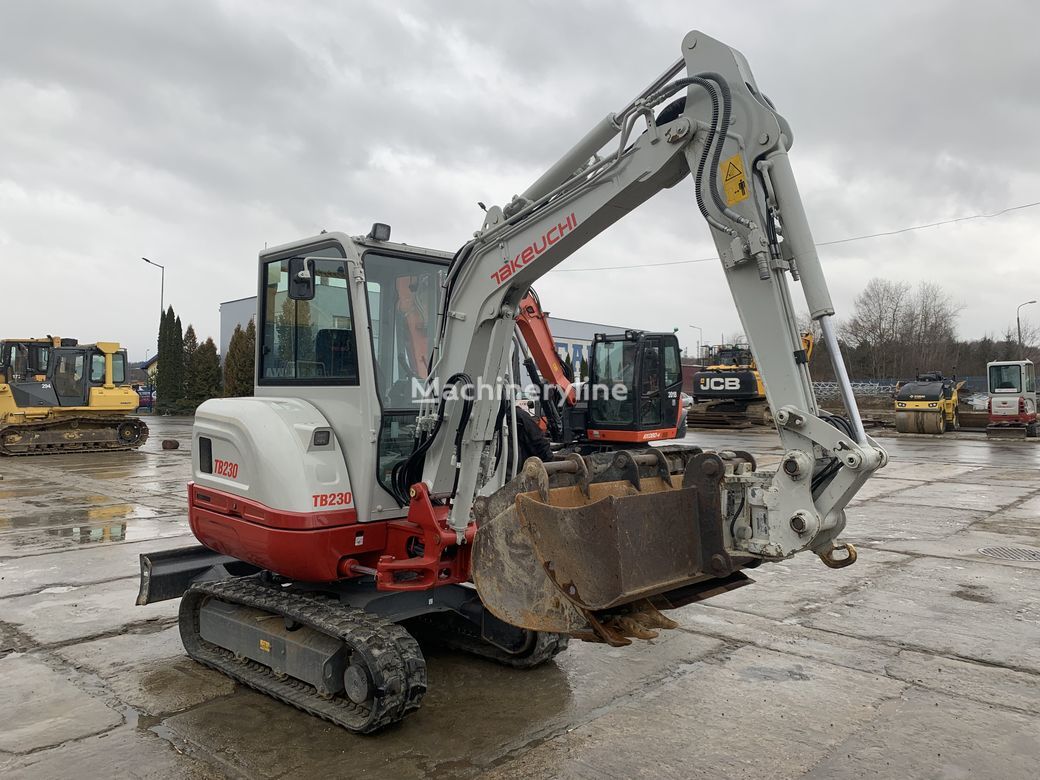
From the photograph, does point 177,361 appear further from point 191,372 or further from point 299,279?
point 299,279

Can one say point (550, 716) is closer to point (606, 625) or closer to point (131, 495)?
point (606, 625)

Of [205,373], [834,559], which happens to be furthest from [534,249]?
[205,373]

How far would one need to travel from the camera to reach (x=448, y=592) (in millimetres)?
5023

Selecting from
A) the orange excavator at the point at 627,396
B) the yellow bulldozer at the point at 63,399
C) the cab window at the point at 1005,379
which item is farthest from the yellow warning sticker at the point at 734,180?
the cab window at the point at 1005,379

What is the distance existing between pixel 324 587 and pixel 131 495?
982cm

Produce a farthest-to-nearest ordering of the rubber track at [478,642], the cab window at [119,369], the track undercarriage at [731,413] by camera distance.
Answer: the track undercarriage at [731,413]
the cab window at [119,369]
the rubber track at [478,642]

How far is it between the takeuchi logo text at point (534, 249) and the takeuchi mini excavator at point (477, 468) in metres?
0.02

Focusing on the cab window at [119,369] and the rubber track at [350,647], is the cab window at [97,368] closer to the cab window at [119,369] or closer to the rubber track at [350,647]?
the cab window at [119,369]

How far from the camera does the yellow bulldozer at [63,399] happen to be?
65.1ft

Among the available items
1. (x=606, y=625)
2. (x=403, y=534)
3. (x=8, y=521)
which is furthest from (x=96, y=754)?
(x=8, y=521)

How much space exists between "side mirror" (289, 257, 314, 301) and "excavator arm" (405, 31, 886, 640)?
1.12 m

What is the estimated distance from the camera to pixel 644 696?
471 cm

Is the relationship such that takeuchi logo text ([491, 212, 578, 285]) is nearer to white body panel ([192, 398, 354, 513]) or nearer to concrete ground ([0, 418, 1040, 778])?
white body panel ([192, 398, 354, 513])

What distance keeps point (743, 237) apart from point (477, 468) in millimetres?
2015
